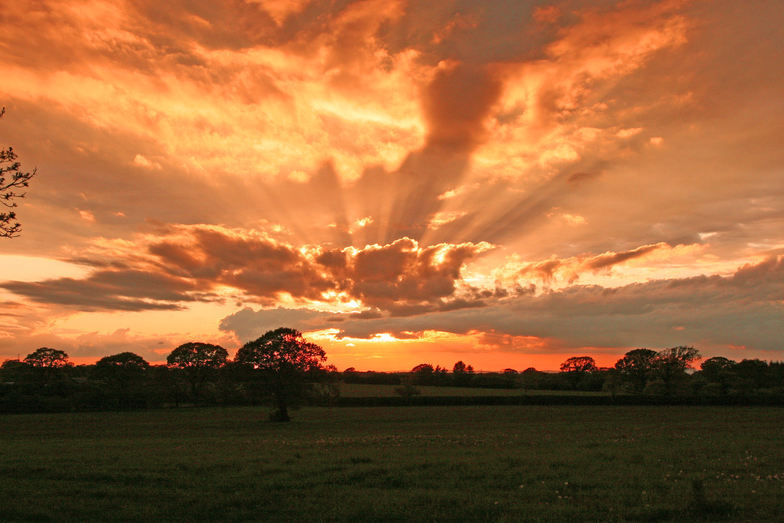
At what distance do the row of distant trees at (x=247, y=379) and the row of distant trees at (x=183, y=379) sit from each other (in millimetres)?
124

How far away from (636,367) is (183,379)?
106690 millimetres

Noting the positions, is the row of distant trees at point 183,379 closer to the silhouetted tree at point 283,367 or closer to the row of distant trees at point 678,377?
the silhouetted tree at point 283,367

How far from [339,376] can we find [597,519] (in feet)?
176

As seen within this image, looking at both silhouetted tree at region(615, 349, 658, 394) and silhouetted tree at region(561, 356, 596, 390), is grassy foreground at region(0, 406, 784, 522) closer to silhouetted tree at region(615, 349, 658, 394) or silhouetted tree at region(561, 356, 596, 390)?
silhouetted tree at region(615, 349, 658, 394)

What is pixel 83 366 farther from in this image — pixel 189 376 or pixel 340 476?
pixel 340 476

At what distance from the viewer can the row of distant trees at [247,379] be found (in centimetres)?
6150

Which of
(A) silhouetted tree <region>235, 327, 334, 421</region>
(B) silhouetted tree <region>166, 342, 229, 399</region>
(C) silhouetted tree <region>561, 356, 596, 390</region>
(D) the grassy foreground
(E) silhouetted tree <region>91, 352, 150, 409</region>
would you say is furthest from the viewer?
(C) silhouetted tree <region>561, 356, 596, 390</region>

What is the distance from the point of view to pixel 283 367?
61.4 metres

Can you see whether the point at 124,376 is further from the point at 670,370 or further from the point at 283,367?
the point at 670,370

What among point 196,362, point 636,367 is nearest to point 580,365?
point 636,367

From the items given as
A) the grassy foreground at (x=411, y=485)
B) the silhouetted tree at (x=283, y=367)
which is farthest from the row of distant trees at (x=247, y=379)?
the grassy foreground at (x=411, y=485)

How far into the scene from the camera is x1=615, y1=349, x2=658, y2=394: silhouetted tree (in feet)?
390

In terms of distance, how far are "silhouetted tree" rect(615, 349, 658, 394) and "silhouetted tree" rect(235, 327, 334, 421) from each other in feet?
293

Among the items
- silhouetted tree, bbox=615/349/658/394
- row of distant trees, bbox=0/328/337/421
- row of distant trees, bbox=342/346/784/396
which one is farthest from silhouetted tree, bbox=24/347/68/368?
silhouetted tree, bbox=615/349/658/394
